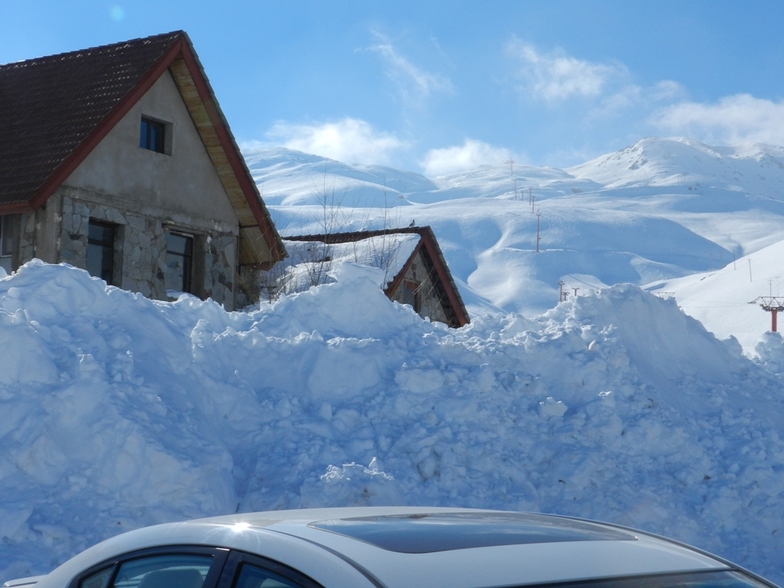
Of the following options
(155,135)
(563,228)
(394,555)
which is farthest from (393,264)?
(563,228)

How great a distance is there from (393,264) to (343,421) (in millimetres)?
14207

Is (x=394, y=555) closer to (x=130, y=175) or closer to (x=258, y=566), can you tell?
(x=258, y=566)

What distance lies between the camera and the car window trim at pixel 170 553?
2855mm

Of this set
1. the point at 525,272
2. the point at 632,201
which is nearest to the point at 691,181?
the point at 632,201

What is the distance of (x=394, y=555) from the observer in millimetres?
2518

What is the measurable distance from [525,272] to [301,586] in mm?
106604

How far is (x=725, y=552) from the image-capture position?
8.34m

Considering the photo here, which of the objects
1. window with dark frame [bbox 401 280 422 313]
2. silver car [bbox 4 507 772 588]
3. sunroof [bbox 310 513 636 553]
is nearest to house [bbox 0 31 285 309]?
window with dark frame [bbox 401 280 422 313]

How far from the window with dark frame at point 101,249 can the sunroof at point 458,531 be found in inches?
551

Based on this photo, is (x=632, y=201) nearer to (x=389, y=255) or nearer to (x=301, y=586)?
(x=389, y=255)

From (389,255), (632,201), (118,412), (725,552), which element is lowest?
(725,552)

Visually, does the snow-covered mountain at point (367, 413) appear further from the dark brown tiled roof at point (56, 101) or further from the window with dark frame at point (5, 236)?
the window with dark frame at point (5, 236)

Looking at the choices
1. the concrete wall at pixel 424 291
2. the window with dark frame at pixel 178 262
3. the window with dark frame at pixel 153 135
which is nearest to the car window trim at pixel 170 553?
the window with dark frame at pixel 153 135

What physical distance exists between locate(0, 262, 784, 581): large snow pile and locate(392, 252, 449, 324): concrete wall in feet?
43.1
